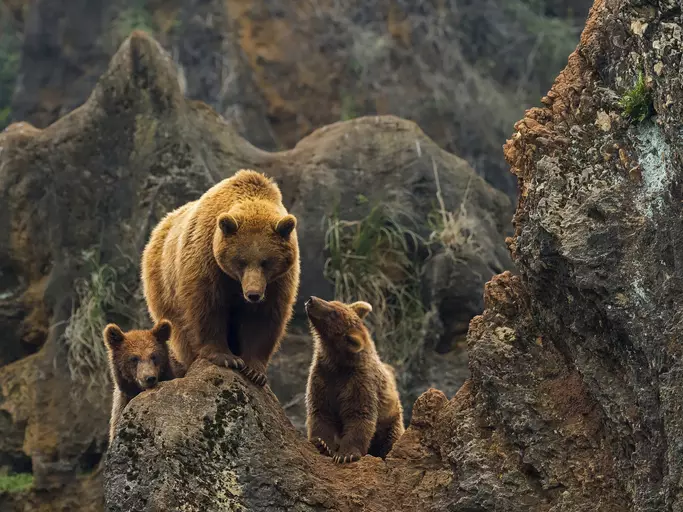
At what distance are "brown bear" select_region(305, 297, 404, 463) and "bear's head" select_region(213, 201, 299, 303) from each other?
2.12 ft

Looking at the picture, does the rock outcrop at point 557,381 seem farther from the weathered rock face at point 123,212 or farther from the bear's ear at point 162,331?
the weathered rock face at point 123,212

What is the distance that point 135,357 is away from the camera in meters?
8.66

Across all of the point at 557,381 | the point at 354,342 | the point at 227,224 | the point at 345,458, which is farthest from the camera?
the point at 354,342

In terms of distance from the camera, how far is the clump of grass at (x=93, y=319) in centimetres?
1227

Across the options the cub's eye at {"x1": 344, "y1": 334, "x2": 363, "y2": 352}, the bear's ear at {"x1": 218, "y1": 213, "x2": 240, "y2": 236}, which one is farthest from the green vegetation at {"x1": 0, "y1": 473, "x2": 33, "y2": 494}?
the bear's ear at {"x1": 218, "y1": 213, "x2": 240, "y2": 236}

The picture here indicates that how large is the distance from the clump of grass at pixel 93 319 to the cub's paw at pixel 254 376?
4.49 metres

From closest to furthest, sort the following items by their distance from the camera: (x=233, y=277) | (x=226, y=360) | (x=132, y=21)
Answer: (x=226, y=360) < (x=233, y=277) < (x=132, y=21)

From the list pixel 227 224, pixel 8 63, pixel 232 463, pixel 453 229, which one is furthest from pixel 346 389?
pixel 8 63

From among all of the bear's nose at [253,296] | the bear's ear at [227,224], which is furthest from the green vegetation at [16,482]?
the bear's nose at [253,296]

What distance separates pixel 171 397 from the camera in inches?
286

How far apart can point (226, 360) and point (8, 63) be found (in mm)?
13810

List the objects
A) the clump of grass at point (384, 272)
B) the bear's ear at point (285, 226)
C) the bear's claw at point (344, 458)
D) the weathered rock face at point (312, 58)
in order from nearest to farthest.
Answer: the bear's claw at point (344, 458), the bear's ear at point (285, 226), the clump of grass at point (384, 272), the weathered rock face at point (312, 58)

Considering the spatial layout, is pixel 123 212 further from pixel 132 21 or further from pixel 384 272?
pixel 132 21

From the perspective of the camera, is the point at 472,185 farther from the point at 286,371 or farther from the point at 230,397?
the point at 230,397
